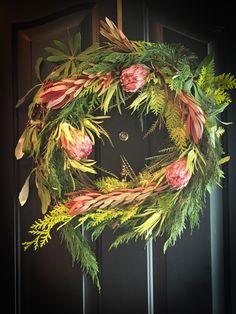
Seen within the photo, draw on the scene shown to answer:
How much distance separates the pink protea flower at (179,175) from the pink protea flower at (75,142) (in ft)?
0.94

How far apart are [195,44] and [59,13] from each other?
19.3 inches

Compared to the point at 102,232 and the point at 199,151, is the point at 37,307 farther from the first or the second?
the point at 199,151

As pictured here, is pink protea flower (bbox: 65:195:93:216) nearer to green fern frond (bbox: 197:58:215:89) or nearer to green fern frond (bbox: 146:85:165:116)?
green fern frond (bbox: 146:85:165:116)

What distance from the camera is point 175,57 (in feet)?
4.42

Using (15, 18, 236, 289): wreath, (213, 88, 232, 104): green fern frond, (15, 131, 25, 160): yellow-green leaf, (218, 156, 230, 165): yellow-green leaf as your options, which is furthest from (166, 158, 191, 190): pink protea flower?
(15, 131, 25, 160): yellow-green leaf

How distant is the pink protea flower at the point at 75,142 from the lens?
4.52 feet

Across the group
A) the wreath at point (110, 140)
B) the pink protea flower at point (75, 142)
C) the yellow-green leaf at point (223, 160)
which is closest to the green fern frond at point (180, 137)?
the wreath at point (110, 140)

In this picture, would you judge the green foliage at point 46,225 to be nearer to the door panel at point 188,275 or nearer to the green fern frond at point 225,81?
the door panel at point 188,275

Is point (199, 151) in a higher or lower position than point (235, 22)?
lower

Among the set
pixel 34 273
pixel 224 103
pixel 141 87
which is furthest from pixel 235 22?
pixel 34 273

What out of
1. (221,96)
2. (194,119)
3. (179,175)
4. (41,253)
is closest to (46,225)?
(41,253)

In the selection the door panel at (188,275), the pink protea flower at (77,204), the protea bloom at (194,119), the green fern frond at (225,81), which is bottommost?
the door panel at (188,275)

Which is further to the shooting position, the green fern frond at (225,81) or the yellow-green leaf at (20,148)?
the yellow-green leaf at (20,148)

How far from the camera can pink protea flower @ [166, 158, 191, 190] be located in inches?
51.8
